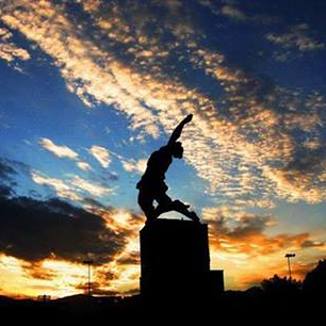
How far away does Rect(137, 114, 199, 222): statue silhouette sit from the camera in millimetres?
11898

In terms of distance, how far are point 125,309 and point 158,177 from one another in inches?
121

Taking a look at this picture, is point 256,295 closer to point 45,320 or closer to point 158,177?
point 158,177

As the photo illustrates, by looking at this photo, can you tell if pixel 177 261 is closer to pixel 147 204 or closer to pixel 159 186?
pixel 147 204

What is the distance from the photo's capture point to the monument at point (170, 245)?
36.6ft

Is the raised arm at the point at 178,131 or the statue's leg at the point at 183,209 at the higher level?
the raised arm at the point at 178,131

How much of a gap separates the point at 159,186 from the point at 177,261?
72.7 inches

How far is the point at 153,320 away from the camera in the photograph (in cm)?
1058

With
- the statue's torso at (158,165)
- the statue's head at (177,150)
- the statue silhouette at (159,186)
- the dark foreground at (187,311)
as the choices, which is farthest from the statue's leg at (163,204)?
the dark foreground at (187,311)

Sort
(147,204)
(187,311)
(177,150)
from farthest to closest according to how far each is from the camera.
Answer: (147,204), (177,150), (187,311)

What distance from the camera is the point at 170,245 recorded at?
11.4 meters

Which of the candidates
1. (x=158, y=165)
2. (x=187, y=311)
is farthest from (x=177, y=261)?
(x=158, y=165)

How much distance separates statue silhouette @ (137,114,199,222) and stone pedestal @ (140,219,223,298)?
417 millimetres

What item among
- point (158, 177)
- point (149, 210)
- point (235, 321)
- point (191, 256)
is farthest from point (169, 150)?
point (235, 321)

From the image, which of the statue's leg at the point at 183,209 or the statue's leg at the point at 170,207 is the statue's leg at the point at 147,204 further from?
the statue's leg at the point at 183,209
